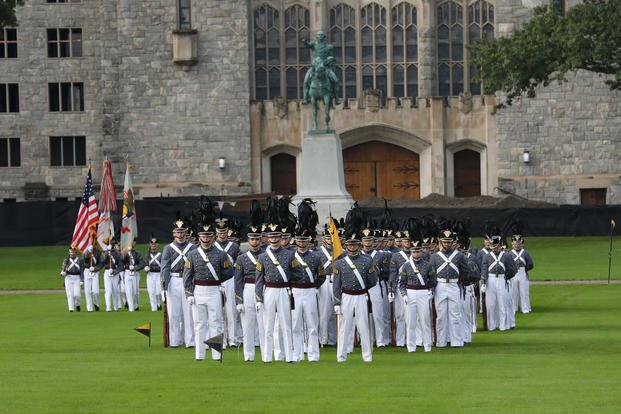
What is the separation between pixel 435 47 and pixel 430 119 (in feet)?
10.9

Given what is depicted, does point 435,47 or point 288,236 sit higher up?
point 435,47

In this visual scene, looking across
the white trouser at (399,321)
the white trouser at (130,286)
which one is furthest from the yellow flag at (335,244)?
the white trouser at (130,286)

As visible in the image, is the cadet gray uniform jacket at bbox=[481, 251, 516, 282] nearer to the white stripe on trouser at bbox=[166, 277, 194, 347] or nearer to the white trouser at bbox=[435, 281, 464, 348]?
the white trouser at bbox=[435, 281, 464, 348]

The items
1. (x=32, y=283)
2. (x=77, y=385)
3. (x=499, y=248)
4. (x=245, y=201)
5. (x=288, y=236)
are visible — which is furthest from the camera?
(x=245, y=201)

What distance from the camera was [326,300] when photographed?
2602 cm

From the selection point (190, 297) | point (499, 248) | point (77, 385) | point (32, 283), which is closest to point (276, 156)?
point (32, 283)

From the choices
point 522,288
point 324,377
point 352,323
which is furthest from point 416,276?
point 522,288

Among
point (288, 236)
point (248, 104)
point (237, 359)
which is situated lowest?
point (237, 359)

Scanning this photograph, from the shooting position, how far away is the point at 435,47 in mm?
63062

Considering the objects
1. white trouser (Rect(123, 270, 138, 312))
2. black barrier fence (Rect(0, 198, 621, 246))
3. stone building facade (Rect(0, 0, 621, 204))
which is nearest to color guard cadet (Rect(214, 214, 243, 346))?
white trouser (Rect(123, 270, 138, 312))

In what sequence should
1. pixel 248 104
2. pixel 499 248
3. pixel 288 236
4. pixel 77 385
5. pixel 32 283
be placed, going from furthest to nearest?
pixel 248 104 → pixel 32 283 → pixel 499 248 → pixel 288 236 → pixel 77 385

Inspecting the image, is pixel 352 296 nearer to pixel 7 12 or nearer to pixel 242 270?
pixel 242 270

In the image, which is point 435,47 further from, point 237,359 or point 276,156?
point 237,359

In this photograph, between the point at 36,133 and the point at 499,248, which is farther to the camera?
the point at 36,133
